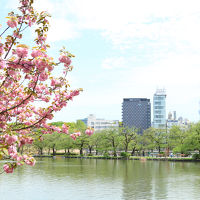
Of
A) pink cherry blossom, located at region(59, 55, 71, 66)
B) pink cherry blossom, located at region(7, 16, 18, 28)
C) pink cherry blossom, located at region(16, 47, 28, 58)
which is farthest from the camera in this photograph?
pink cherry blossom, located at region(59, 55, 71, 66)

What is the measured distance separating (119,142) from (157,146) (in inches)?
395

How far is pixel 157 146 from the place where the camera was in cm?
8112

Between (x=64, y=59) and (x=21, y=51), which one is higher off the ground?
(x=64, y=59)

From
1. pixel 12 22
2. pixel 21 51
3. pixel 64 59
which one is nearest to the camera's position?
pixel 21 51

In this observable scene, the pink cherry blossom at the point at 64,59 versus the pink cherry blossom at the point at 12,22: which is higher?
the pink cherry blossom at the point at 12,22

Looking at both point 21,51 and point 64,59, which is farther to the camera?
point 64,59

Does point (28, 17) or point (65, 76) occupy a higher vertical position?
point (28, 17)

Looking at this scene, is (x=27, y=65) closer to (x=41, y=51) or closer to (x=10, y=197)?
(x=41, y=51)

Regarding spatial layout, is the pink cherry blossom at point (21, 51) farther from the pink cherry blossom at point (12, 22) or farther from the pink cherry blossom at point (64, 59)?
the pink cherry blossom at point (64, 59)

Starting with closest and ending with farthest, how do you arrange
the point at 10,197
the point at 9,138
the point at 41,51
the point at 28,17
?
the point at 9,138 → the point at 41,51 → the point at 28,17 → the point at 10,197

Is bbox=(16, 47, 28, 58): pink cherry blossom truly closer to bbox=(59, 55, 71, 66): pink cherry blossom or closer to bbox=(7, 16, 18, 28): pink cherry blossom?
bbox=(7, 16, 18, 28): pink cherry blossom

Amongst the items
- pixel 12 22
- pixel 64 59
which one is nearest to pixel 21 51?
pixel 12 22

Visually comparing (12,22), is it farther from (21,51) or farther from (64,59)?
(64,59)

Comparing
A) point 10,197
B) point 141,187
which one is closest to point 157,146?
point 141,187
